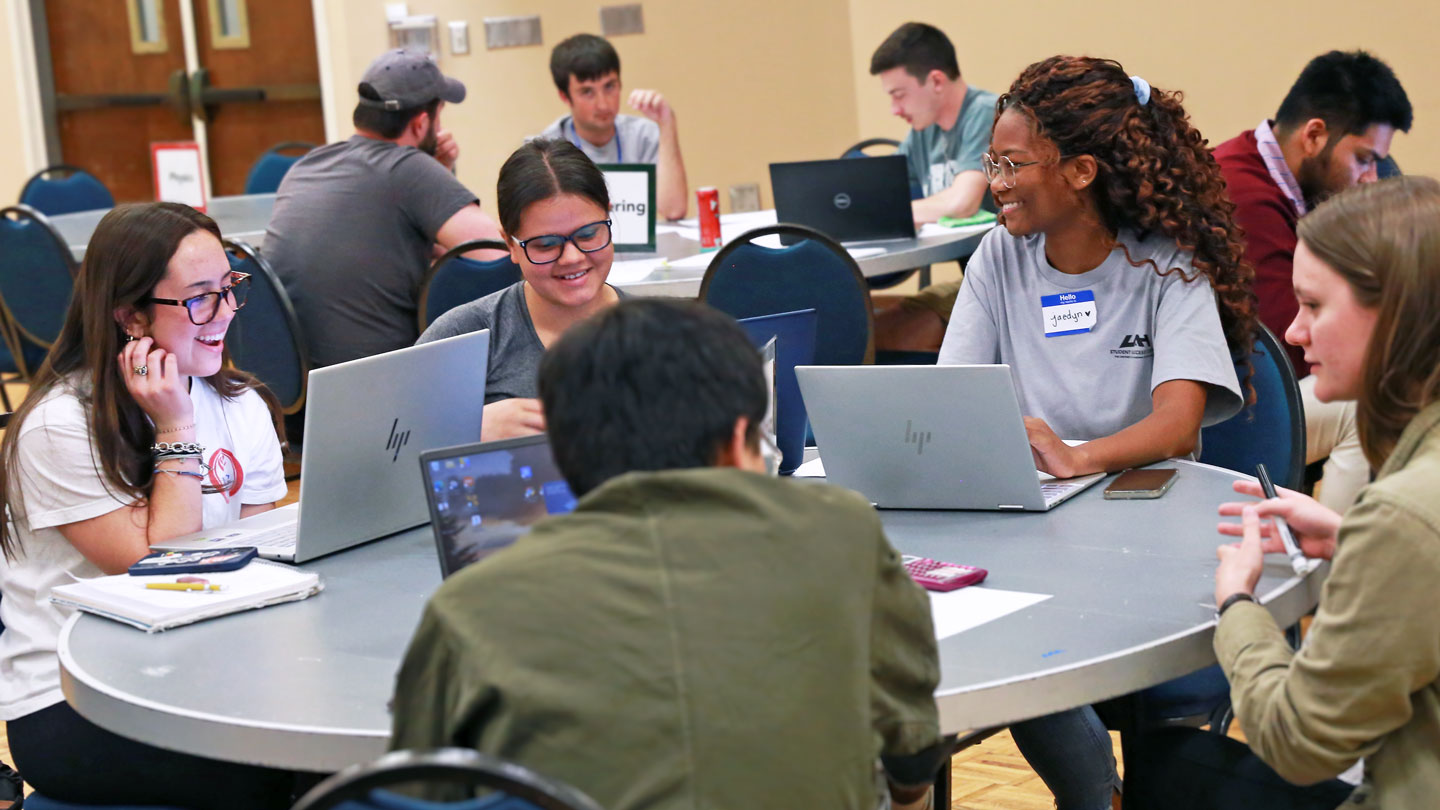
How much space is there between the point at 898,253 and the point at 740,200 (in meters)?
1.64

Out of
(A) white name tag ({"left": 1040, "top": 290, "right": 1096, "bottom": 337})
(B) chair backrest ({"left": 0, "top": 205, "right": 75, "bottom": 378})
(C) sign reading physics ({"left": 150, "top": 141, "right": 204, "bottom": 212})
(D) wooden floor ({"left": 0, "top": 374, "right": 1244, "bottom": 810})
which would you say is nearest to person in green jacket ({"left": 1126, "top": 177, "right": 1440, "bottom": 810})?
(A) white name tag ({"left": 1040, "top": 290, "right": 1096, "bottom": 337})

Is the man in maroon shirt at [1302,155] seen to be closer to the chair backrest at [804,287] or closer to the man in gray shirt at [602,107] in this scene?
the chair backrest at [804,287]

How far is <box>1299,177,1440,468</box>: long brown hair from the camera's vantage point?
1236mm

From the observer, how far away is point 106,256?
1.88 m

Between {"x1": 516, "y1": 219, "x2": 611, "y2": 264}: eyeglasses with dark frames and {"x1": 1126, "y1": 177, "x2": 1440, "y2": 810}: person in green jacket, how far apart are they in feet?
3.68

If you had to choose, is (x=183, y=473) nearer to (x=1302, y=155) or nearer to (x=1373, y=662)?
(x=1373, y=662)

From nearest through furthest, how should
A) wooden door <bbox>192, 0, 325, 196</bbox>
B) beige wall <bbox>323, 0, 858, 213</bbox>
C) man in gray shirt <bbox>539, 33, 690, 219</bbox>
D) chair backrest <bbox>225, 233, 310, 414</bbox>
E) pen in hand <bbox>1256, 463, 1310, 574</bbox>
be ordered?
pen in hand <bbox>1256, 463, 1310, 574</bbox> < chair backrest <bbox>225, 233, 310, 414</bbox> < man in gray shirt <bbox>539, 33, 690, 219</bbox> < beige wall <bbox>323, 0, 858, 213</bbox> < wooden door <bbox>192, 0, 325, 196</bbox>

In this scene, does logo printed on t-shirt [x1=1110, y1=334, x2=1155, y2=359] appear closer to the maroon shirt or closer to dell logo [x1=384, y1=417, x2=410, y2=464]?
the maroon shirt

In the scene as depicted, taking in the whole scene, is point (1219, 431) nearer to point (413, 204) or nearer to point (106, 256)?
point (106, 256)

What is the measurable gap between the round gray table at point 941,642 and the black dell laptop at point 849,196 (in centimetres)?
238

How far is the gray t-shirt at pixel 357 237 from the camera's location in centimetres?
373

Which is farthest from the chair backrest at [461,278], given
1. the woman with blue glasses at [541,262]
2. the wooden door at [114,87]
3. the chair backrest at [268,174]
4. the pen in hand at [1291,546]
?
the wooden door at [114,87]

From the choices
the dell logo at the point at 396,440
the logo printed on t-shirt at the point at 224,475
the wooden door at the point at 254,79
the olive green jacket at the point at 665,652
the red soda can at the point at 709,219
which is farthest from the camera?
the wooden door at the point at 254,79

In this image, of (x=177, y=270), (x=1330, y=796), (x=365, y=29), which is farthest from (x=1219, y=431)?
(x=365, y=29)
